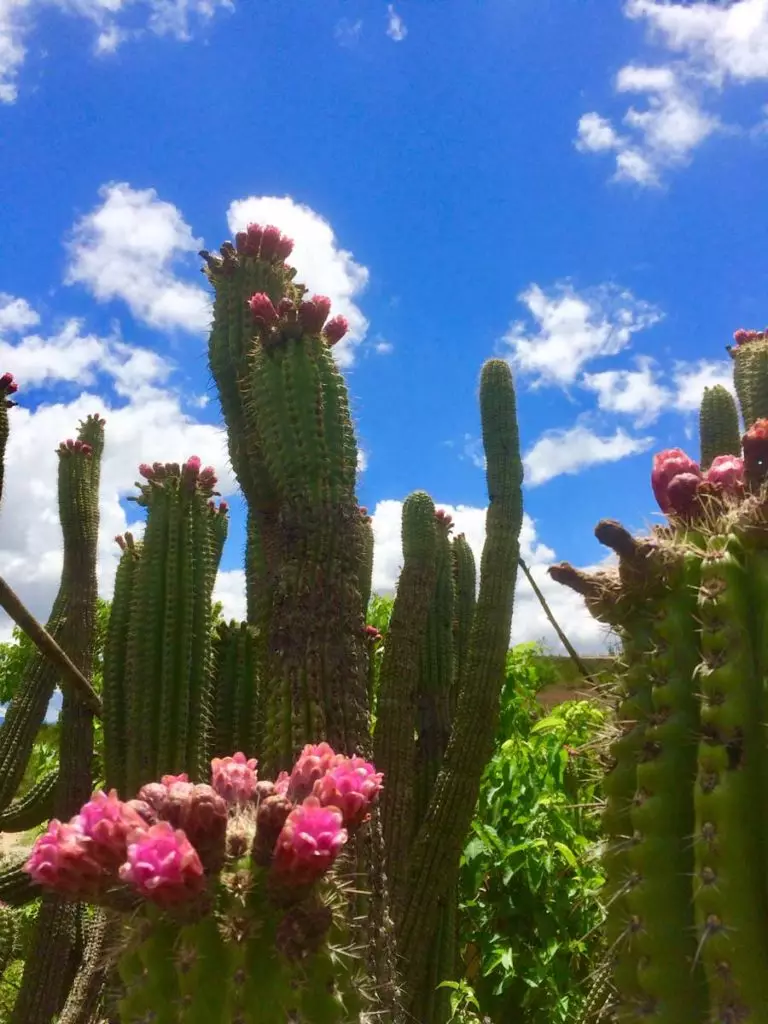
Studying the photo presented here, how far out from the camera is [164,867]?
171cm

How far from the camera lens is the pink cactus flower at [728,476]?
7.02 feet

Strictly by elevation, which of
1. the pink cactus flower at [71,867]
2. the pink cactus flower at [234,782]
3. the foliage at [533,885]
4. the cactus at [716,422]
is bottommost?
the foliage at [533,885]

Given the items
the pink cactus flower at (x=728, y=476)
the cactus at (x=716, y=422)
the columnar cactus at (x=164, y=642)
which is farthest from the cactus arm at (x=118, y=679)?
the cactus at (x=716, y=422)

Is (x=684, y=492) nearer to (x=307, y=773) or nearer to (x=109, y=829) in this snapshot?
(x=307, y=773)

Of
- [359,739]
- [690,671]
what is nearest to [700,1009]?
[690,671]

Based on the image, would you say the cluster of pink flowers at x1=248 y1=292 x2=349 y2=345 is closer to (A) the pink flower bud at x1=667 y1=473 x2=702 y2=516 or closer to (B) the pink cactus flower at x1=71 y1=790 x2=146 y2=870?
(A) the pink flower bud at x1=667 y1=473 x2=702 y2=516

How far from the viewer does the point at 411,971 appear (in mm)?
4793

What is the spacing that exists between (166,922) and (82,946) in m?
5.06

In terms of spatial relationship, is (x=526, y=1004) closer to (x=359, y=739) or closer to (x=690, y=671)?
(x=359, y=739)

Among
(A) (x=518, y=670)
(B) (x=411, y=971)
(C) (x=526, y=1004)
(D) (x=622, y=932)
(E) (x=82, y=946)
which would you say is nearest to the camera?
(D) (x=622, y=932)

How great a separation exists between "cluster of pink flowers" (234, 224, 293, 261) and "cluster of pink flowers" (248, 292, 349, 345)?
2.18 feet

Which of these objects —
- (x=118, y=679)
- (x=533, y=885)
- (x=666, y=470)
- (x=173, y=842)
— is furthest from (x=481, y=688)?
(x=173, y=842)

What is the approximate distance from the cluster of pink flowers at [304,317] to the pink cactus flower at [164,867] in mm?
2575

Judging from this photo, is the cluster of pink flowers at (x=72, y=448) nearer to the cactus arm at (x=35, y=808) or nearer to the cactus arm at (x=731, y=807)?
the cactus arm at (x=35, y=808)
